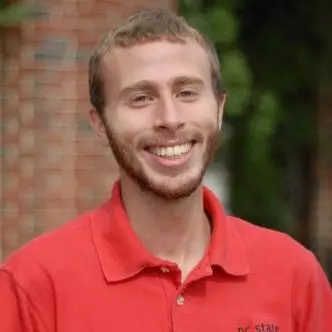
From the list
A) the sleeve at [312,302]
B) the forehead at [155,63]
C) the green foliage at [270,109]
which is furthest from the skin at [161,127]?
the green foliage at [270,109]

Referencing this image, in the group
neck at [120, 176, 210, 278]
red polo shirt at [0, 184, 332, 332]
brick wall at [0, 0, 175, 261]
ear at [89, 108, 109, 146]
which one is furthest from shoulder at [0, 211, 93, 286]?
brick wall at [0, 0, 175, 261]

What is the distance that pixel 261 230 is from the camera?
8.45 feet

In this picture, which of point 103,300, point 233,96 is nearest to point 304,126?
point 233,96

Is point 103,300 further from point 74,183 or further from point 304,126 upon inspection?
→ point 304,126

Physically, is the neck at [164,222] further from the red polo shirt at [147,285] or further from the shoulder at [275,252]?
the shoulder at [275,252]

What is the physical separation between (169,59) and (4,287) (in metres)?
0.63

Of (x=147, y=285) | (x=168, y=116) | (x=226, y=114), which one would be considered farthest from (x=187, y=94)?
(x=226, y=114)

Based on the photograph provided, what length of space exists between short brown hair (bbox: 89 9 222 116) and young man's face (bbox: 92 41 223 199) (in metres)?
0.02

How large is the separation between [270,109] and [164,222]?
3236 millimetres

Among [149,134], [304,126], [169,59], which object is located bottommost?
[304,126]

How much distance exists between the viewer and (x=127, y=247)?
2375 millimetres

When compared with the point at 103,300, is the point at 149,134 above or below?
above

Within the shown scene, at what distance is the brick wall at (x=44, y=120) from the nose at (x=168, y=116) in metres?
1.76

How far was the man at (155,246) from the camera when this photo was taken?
2.26 metres
